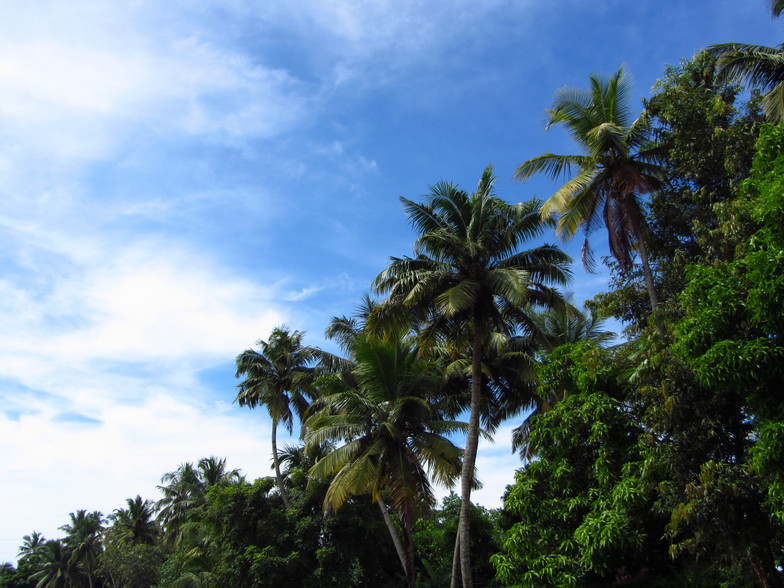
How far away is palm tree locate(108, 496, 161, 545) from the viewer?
49.7 metres

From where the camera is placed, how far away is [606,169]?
15.9 meters

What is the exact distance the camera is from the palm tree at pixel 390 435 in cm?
1802

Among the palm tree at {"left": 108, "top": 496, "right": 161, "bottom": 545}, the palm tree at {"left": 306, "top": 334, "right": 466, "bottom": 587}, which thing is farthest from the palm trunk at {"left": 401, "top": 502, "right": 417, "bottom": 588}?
the palm tree at {"left": 108, "top": 496, "right": 161, "bottom": 545}

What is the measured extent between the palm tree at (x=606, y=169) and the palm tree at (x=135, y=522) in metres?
46.1

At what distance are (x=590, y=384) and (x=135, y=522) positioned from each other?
47.8 meters

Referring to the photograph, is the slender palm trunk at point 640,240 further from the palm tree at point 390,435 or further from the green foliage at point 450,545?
the green foliage at point 450,545

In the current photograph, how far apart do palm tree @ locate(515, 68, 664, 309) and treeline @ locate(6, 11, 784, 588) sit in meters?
0.06

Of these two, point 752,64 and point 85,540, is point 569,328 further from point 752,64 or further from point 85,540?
point 85,540

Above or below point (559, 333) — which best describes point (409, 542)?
below

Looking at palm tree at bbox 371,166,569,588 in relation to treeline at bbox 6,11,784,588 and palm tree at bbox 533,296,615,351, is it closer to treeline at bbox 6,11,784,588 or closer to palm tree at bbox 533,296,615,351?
treeline at bbox 6,11,784,588

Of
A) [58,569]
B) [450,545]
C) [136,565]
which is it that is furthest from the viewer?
[58,569]

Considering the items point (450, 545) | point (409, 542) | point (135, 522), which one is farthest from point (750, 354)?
point (135, 522)

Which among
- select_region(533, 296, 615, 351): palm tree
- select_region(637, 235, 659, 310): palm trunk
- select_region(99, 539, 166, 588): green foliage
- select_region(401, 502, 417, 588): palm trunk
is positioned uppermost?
select_region(533, 296, 615, 351): palm tree

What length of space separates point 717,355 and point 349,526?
16.5 meters
